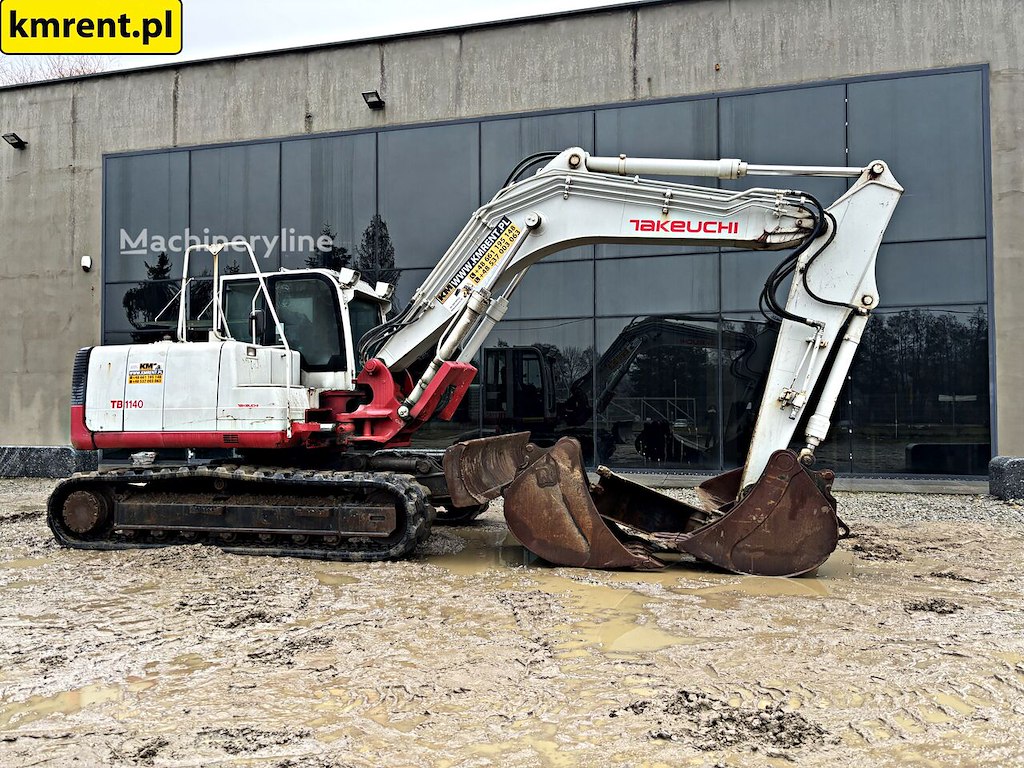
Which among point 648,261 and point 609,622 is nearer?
point 609,622

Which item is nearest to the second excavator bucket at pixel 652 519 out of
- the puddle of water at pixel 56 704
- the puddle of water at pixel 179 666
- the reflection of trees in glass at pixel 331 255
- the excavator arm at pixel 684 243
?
the excavator arm at pixel 684 243

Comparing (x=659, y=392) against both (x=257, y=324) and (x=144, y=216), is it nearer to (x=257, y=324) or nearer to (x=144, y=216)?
(x=257, y=324)

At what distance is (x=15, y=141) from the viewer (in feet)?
53.1

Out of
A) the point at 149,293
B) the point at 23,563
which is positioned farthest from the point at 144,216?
the point at 23,563

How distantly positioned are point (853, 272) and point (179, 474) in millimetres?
6200

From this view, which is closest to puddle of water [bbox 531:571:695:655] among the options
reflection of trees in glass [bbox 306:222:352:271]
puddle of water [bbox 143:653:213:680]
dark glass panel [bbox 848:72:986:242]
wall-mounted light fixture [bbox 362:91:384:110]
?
puddle of water [bbox 143:653:213:680]

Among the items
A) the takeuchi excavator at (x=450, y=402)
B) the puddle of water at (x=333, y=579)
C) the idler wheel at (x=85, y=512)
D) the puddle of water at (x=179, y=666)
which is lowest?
the puddle of water at (x=333, y=579)

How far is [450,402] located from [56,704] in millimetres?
4986

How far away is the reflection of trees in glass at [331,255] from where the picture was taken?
1447cm

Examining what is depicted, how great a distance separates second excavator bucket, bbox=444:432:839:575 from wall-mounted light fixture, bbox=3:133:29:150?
1390 cm

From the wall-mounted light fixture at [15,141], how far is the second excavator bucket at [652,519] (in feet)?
45.6

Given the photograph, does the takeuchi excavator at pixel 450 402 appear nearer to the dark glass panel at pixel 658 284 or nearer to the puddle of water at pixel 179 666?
the puddle of water at pixel 179 666

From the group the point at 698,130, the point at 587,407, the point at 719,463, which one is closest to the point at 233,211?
the point at 587,407

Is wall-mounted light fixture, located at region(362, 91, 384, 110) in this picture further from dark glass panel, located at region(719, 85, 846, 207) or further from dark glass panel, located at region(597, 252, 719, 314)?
dark glass panel, located at region(719, 85, 846, 207)
